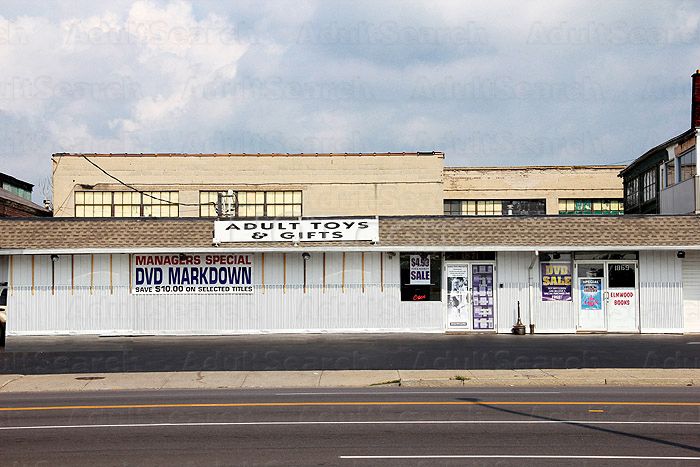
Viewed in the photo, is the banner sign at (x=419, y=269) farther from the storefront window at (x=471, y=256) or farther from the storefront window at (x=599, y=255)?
the storefront window at (x=599, y=255)

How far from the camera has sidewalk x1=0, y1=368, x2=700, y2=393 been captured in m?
16.8

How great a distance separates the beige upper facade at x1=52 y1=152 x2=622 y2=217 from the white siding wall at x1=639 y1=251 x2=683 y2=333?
18739mm

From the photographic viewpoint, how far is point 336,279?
2586cm

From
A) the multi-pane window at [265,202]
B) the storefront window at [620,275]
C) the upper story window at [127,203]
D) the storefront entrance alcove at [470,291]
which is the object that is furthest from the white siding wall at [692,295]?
the upper story window at [127,203]

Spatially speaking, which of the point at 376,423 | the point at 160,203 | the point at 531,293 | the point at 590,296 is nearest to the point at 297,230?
the point at 531,293

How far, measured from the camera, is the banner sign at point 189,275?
26000 millimetres

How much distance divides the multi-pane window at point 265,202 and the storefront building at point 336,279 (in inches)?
701

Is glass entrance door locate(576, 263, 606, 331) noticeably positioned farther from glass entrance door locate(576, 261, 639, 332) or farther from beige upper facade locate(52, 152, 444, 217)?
beige upper facade locate(52, 152, 444, 217)

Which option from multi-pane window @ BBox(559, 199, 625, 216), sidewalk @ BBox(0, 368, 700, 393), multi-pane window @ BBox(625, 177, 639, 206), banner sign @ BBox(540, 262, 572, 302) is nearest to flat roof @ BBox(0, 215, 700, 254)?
banner sign @ BBox(540, 262, 572, 302)

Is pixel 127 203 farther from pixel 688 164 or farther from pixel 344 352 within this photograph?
pixel 688 164

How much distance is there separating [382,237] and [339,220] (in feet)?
5.17

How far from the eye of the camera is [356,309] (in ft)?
84.8

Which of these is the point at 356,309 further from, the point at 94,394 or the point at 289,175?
the point at 289,175

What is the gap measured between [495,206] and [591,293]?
89.4 feet
